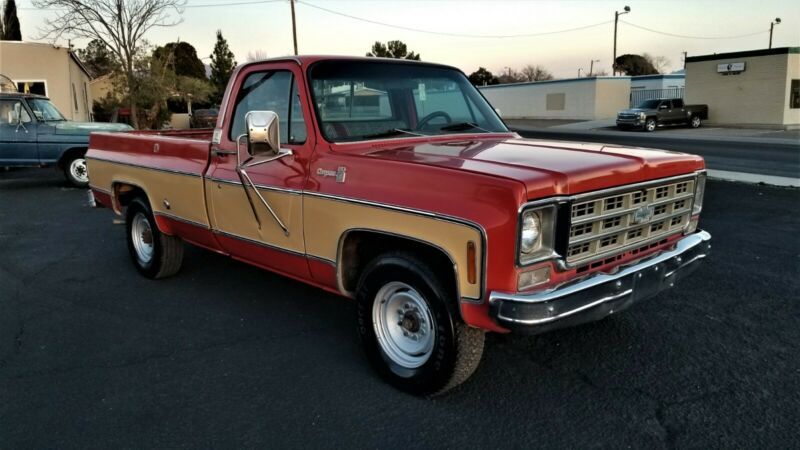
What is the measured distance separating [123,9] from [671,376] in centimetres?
2630

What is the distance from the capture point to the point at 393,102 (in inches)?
169

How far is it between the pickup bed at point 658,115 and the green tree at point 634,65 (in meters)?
46.6

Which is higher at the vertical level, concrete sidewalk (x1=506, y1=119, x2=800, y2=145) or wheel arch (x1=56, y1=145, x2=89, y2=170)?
wheel arch (x1=56, y1=145, x2=89, y2=170)

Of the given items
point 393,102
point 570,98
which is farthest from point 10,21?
point 393,102

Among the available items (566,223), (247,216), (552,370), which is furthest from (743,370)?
(247,216)

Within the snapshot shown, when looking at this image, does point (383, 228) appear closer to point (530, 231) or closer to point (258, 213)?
point (530, 231)

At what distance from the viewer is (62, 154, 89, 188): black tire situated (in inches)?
504

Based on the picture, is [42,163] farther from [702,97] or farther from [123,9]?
[702,97]

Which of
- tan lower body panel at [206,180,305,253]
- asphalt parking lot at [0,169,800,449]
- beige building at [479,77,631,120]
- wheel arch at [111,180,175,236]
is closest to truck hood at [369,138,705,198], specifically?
tan lower body panel at [206,180,305,253]

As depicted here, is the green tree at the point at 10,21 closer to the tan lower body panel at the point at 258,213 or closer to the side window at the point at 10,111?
the side window at the point at 10,111

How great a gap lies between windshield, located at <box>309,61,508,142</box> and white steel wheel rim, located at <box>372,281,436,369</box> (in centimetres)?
105

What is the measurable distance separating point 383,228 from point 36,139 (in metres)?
11.9

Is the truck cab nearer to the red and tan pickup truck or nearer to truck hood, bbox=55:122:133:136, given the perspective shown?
truck hood, bbox=55:122:133:136

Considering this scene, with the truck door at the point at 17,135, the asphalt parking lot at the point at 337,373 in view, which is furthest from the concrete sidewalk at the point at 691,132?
the truck door at the point at 17,135
